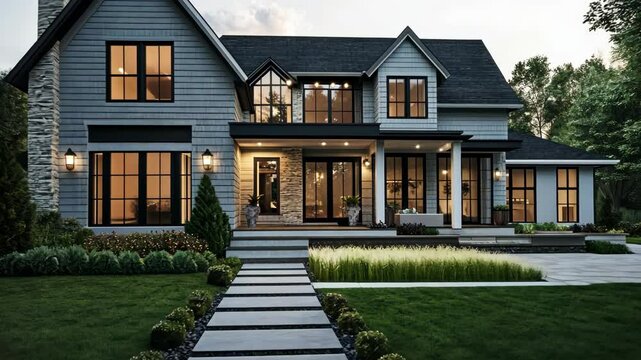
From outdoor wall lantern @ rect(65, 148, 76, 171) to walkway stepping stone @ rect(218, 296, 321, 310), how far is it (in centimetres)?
934

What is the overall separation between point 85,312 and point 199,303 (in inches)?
66.3

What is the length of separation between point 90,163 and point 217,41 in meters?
5.62

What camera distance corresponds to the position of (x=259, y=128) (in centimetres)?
1548

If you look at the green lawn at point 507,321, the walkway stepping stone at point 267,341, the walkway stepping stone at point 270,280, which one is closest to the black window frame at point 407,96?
the walkway stepping stone at point 270,280

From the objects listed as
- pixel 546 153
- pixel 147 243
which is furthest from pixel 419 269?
pixel 546 153

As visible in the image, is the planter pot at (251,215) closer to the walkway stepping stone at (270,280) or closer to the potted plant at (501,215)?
the walkway stepping stone at (270,280)

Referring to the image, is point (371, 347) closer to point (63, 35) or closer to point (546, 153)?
point (63, 35)

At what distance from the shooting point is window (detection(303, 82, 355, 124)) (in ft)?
63.7

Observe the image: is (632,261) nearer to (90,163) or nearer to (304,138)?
(304,138)

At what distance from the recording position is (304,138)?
639 inches

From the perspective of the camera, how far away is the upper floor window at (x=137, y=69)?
15133mm

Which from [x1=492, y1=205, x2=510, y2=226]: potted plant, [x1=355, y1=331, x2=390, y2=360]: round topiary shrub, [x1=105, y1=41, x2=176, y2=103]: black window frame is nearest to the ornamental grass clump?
[x1=355, y1=331, x2=390, y2=360]: round topiary shrub

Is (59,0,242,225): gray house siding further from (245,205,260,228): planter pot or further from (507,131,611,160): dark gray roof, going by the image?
(507,131,611,160): dark gray roof

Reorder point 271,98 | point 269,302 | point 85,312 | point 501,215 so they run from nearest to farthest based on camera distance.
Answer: point 85,312 < point 269,302 < point 501,215 < point 271,98
